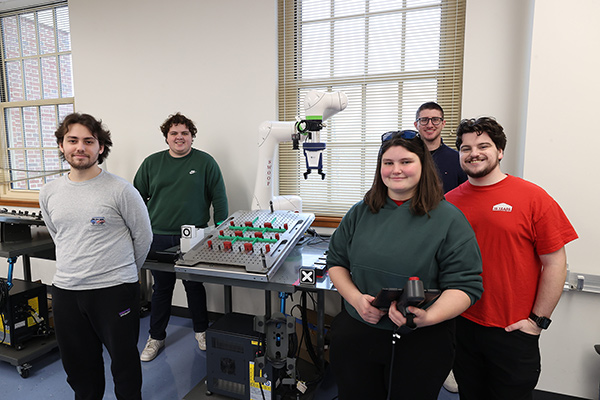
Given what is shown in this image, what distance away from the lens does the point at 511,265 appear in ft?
4.06

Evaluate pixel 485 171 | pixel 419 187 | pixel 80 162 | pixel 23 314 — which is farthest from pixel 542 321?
pixel 23 314

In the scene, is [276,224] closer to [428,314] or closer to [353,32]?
[428,314]

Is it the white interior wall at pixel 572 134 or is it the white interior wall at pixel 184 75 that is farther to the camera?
the white interior wall at pixel 184 75

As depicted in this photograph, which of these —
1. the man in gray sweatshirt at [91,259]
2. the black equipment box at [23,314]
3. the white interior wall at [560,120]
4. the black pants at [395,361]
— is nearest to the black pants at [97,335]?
the man in gray sweatshirt at [91,259]

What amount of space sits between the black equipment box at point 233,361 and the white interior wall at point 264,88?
91 centimetres

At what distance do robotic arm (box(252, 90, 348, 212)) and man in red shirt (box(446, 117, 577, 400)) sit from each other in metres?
0.76

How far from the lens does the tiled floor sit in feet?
6.96

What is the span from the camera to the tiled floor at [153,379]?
2121mm

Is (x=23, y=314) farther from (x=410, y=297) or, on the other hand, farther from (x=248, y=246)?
(x=410, y=297)

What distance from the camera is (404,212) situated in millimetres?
1118

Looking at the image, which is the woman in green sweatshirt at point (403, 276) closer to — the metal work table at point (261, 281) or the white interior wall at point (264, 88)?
the metal work table at point (261, 281)

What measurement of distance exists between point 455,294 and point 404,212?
282 mm

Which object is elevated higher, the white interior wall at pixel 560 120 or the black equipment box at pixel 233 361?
the white interior wall at pixel 560 120

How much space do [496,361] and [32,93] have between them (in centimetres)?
474
